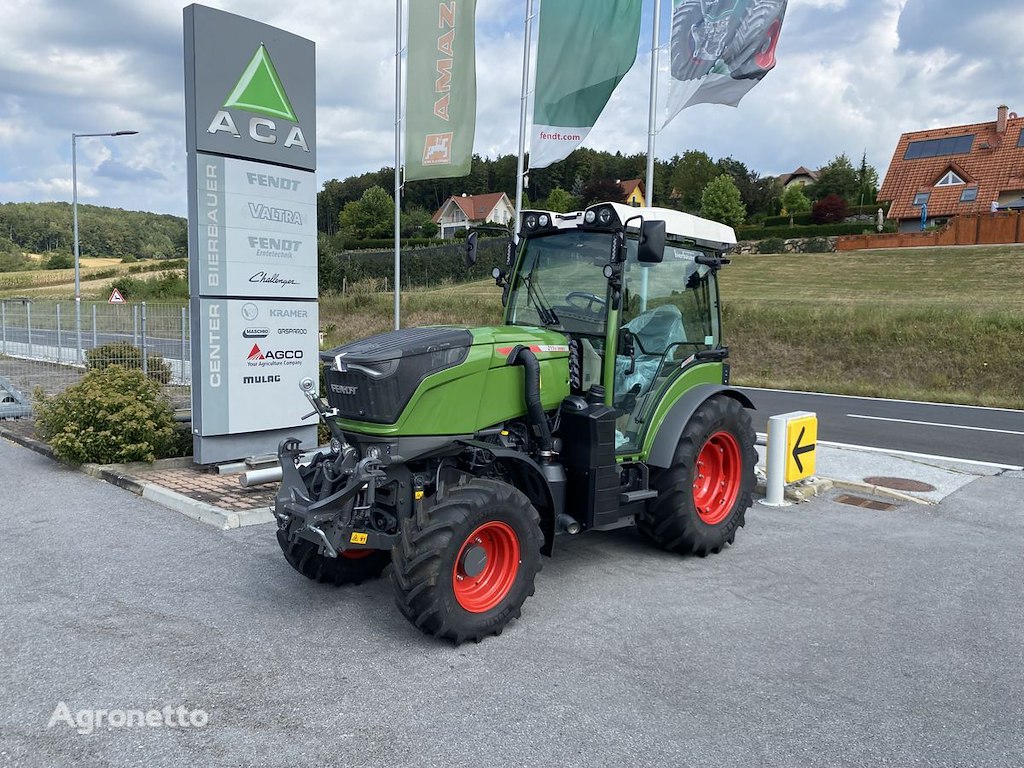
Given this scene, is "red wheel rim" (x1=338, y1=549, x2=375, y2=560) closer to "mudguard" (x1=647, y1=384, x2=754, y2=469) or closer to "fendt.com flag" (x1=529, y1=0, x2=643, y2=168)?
"mudguard" (x1=647, y1=384, x2=754, y2=469)

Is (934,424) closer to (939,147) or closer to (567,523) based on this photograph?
(567,523)

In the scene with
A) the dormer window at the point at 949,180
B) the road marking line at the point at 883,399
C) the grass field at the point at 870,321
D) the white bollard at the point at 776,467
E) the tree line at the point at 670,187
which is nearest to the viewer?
the white bollard at the point at 776,467

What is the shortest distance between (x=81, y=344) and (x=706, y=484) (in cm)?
1431

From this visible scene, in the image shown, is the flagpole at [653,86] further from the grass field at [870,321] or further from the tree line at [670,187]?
the tree line at [670,187]

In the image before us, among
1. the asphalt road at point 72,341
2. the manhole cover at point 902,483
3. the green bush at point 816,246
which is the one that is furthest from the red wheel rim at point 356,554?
the green bush at point 816,246

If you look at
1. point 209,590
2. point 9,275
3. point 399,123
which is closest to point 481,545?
point 209,590

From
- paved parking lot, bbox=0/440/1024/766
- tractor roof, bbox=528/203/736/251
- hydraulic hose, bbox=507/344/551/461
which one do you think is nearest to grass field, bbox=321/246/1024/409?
tractor roof, bbox=528/203/736/251

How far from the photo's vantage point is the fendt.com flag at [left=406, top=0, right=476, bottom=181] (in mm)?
12320

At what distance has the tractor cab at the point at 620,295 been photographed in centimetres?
526

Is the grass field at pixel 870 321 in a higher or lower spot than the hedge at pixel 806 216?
lower

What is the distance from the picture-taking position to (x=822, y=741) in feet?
11.2

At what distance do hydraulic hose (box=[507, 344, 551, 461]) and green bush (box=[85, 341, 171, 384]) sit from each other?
8993 millimetres

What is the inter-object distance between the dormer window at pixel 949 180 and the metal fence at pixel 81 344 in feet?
169

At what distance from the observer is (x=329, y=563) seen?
4.99 m
